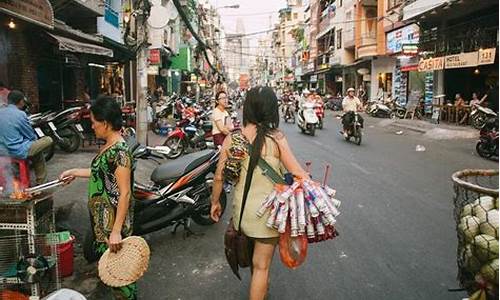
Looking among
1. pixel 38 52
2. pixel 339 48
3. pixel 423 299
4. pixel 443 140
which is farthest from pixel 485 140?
pixel 339 48

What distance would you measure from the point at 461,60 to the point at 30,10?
16.6 meters

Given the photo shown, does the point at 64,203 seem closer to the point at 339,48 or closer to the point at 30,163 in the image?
the point at 30,163

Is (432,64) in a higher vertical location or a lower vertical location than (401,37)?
lower

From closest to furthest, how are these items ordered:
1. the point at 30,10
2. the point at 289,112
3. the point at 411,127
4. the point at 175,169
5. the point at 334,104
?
1. the point at 175,169
2. the point at 30,10
3. the point at 411,127
4. the point at 289,112
5. the point at 334,104

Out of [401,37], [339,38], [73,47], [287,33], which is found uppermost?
[287,33]

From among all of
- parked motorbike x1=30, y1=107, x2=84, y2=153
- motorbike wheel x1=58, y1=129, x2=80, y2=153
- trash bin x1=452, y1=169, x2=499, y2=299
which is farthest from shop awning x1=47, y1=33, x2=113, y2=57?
trash bin x1=452, y1=169, x2=499, y2=299

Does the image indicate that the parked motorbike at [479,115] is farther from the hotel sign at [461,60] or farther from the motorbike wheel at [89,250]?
the motorbike wheel at [89,250]

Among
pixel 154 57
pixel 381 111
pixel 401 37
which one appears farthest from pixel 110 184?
pixel 401 37

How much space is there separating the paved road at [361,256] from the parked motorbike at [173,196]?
29 centimetres

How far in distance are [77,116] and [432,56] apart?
1727cm

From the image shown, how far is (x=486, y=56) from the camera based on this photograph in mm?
18188

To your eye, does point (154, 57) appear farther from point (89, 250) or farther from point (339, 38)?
point (339, 38)

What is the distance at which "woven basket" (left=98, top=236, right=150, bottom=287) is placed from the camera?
11.0 ft

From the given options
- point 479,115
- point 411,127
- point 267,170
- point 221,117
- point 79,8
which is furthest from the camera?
point 411,127
